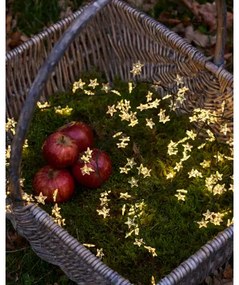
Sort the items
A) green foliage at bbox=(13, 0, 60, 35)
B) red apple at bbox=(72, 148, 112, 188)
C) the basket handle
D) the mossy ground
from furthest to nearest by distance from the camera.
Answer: green foliage at bbox=(13, 0, 60, 35), red apple at bbox=(72, 148, 112, 188), the mossy ground, the basket handle

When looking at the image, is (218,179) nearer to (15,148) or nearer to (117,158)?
(117,158)

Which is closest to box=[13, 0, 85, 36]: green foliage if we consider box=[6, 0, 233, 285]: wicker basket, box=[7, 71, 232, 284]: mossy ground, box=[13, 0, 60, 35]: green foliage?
box=[13, 0, 60, 35]: green foliage

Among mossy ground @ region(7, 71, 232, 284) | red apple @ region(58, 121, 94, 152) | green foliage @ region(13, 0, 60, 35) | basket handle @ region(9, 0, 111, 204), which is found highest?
basket handle @ region(9, 0, 111, 204)

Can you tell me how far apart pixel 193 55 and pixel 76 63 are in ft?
1.69

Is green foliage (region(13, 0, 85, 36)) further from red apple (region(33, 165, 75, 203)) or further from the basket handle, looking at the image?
the basket handle

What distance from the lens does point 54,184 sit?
2.03 meters

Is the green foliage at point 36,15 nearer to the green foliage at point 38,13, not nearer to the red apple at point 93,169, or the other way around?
the green foliage at point 38,13

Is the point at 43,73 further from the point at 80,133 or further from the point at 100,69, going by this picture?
the point at 100,69

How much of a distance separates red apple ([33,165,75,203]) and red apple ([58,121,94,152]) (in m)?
0.12

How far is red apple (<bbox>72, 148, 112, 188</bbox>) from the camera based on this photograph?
6.73 ft

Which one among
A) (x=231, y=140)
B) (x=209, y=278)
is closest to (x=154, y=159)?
(x=231, y=140)

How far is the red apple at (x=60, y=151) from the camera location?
2035mm

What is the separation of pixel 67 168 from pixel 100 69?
0.57 meters

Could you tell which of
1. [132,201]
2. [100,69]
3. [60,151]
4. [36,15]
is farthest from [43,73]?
[36,15]
